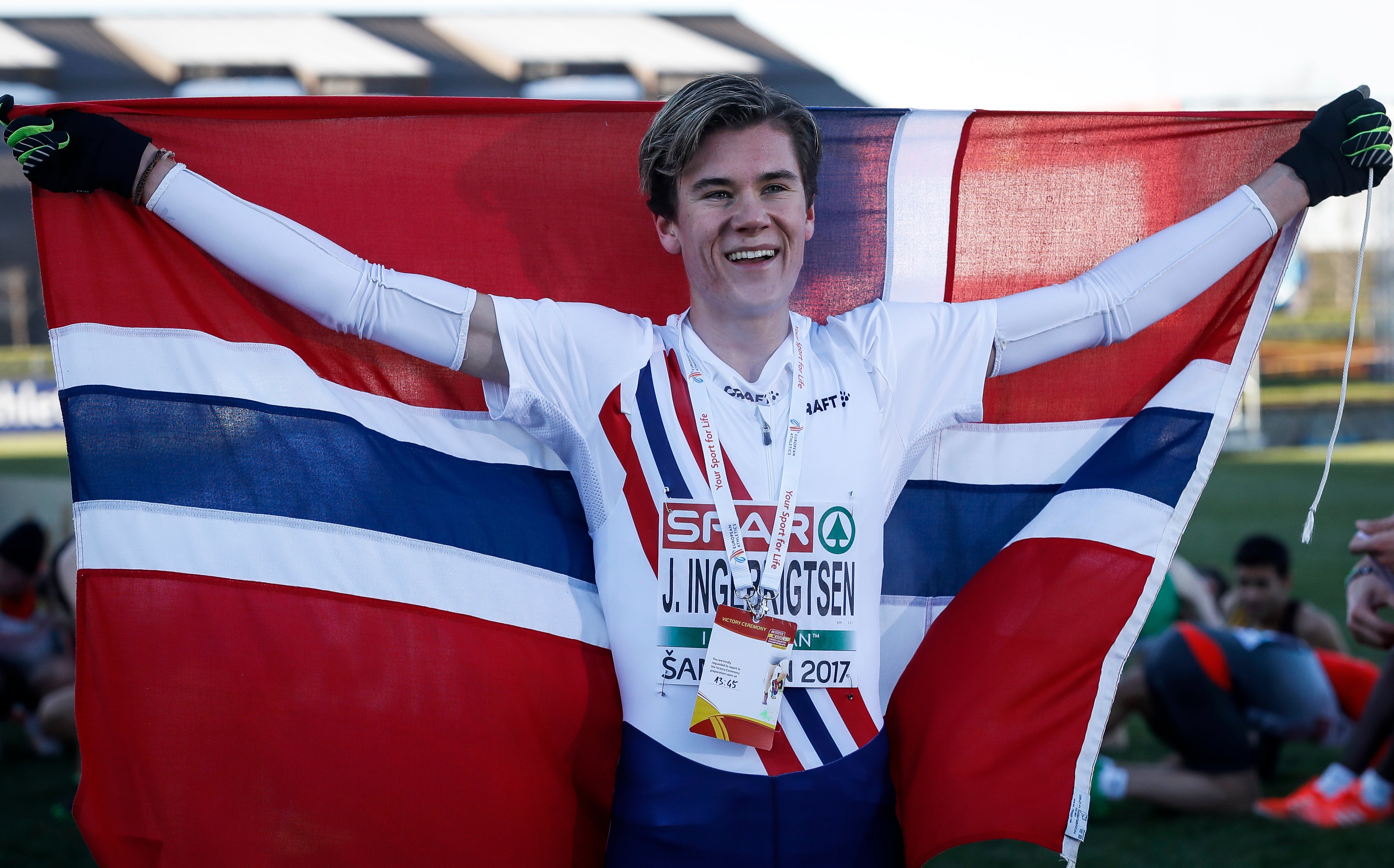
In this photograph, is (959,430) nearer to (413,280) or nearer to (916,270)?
(916,270)

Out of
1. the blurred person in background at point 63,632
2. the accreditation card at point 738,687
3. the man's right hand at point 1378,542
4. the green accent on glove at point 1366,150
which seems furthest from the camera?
the blurred person in background at point 63,632

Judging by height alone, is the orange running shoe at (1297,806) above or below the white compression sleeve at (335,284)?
below

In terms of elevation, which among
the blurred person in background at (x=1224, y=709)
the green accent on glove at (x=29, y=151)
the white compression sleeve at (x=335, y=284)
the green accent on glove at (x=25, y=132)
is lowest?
the blurred person in background at (x=1224, y=709)

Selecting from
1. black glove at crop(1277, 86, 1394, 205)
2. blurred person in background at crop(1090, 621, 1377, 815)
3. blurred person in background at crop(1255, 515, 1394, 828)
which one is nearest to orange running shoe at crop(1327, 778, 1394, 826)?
blurred person in background at crop(1255, 515, 1394, 828)

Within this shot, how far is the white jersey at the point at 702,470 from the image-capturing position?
209 cm

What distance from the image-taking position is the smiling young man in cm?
207

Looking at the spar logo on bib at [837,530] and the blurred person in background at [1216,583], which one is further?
the blurred person in background at [1216,583]

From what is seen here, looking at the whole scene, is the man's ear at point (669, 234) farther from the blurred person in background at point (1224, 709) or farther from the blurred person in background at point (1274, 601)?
the blurred person in background at point (1274, 601)

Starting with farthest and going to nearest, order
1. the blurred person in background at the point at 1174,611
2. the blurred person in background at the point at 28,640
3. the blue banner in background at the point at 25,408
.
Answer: the blue banner in background at the point at 25,408 < the blurred person in background at the point at 28,640 < the blurred person in background at the point at 1174,611

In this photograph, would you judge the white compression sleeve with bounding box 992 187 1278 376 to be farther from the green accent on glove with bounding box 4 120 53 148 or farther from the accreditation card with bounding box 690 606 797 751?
the green accent on glove with bounding box 4 120 53 148

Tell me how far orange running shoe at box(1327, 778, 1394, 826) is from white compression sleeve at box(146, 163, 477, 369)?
3906mm

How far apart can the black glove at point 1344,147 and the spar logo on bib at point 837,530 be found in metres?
1.31

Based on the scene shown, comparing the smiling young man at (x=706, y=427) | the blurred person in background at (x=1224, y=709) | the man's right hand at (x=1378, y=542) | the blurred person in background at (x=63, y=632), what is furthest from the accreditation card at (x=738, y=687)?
the blurred person in background at (x=63, y=632)

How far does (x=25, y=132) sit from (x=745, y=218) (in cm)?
137
